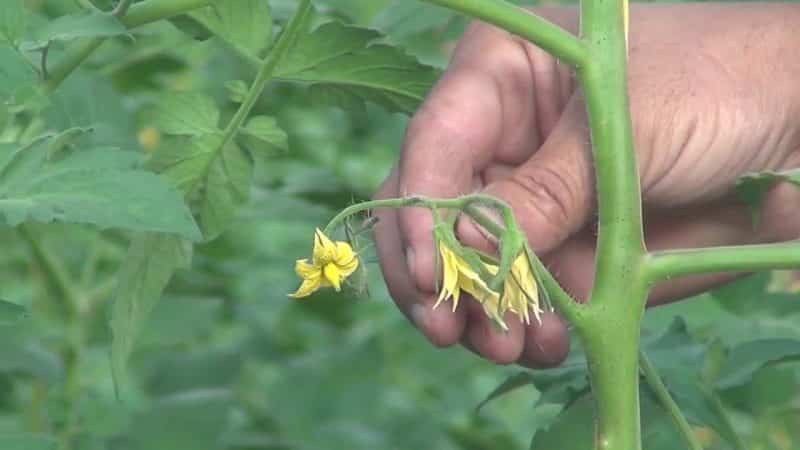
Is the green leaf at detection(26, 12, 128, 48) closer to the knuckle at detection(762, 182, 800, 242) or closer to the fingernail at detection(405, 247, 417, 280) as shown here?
the fingernail at detection(405, 247, 417, 280)

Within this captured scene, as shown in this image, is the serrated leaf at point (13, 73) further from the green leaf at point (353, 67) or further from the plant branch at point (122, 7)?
the green leaf at point (353, 67)

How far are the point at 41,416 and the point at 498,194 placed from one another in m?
1.25

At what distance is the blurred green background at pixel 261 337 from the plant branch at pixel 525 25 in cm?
45

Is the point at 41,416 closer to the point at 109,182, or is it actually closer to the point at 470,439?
the point at 470,439

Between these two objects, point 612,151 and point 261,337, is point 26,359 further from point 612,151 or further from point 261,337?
point 612,151

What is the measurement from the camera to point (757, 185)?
163cm

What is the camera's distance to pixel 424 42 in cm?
256

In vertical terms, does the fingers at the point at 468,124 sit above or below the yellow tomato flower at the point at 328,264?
below

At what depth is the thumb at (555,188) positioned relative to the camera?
5.36 ft

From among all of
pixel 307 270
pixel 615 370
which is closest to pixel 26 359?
pixel 307 270

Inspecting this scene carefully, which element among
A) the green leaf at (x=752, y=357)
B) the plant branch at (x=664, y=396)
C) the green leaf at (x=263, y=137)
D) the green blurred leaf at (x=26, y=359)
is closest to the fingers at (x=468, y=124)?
the green leaf at (x=263, y=137)

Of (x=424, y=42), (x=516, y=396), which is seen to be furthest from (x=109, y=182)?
(x=516, y=396)

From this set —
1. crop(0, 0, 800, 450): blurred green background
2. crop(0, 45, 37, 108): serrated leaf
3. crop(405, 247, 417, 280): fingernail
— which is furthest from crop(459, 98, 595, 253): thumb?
crop(0, 45, 37, 108): serrated leaf

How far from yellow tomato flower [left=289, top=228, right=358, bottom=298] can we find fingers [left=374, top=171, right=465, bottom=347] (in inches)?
9.0
